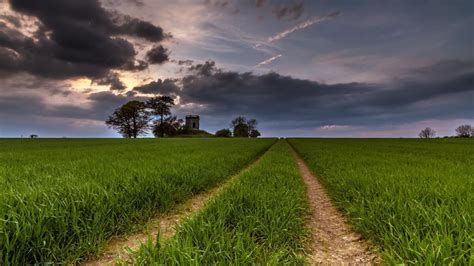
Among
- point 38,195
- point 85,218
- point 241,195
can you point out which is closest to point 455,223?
point 241,195

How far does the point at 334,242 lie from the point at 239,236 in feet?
5.57

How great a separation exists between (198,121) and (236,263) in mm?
149962

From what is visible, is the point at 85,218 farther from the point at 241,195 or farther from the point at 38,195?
the point at 241,195

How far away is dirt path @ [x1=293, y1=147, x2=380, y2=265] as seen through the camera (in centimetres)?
295

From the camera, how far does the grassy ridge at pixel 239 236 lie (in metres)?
2.44

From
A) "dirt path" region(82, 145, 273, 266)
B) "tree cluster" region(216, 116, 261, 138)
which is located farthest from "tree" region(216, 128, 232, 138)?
"dirt path" region(82, 145, 273, 266)

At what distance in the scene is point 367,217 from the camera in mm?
3807

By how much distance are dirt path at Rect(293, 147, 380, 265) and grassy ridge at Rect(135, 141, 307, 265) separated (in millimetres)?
249

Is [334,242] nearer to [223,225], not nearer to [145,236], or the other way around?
[223,225]

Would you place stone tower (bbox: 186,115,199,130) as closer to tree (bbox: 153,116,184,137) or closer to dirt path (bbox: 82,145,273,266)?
tree (bbox: 153,116,184,137)

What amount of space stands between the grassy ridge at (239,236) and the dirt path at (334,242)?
9.8 inches

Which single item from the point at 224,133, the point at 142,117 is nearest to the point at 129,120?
the point at 142,117

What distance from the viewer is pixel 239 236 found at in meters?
2.76

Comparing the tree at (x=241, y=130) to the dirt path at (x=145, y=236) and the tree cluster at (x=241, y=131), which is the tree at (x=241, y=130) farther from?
the dirt path at (x=145, y=236)
